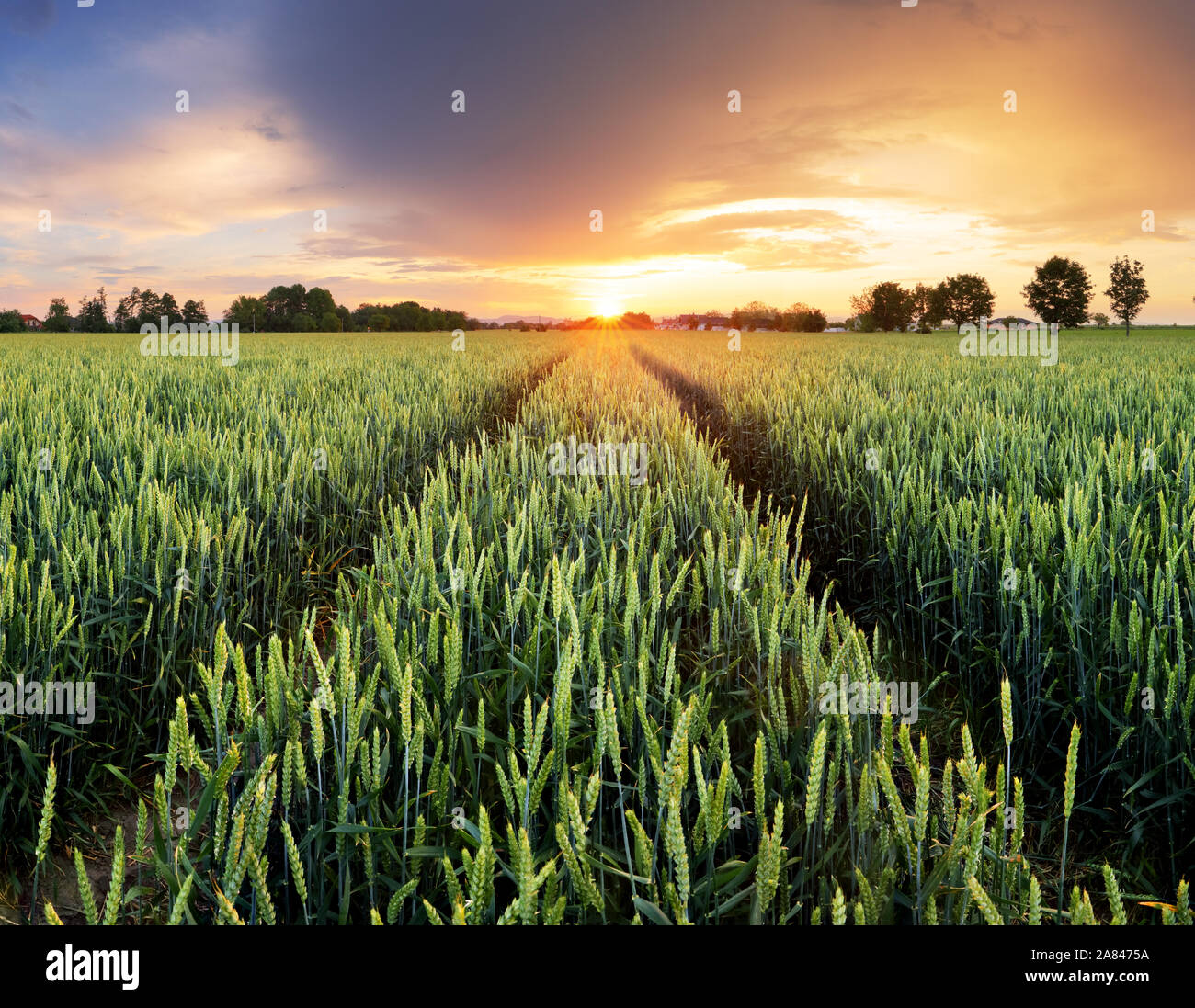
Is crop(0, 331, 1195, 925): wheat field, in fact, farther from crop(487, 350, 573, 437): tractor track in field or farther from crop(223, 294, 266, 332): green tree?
crop(223, 294, 266, 332): green tree

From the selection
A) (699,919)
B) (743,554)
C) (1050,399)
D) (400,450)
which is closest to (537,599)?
(743,554)

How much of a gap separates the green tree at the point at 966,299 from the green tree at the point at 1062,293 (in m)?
Answer: 7.10

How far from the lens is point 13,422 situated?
4.50 metres

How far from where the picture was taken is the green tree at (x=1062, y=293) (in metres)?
63.4

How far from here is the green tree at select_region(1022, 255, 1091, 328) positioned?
63.4m

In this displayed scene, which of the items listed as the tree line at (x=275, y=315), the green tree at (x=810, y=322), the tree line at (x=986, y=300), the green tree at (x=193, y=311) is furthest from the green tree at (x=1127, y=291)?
the green tree at (x=193, y=311)

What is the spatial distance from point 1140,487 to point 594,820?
3.50 m

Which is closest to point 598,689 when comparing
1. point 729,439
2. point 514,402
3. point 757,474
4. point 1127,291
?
point 757,474

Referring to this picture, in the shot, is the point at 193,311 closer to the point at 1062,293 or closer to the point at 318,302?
the point at 318,302

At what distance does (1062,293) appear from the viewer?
210 feet

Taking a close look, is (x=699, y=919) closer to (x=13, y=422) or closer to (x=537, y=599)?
(x=537, y=599)

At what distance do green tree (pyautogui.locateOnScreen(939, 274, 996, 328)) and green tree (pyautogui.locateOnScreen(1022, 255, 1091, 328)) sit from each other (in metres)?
7.10

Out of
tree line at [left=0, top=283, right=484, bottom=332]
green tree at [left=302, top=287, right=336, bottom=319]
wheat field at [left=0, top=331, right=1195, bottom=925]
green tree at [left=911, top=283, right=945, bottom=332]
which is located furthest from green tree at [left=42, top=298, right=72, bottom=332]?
green tree at [left=911, top=283, right=945, bottom=332]

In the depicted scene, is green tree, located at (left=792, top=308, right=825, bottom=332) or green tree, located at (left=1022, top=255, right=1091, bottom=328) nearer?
green tree, located at (left=1022, top=255, right=1091, bottom=328)
